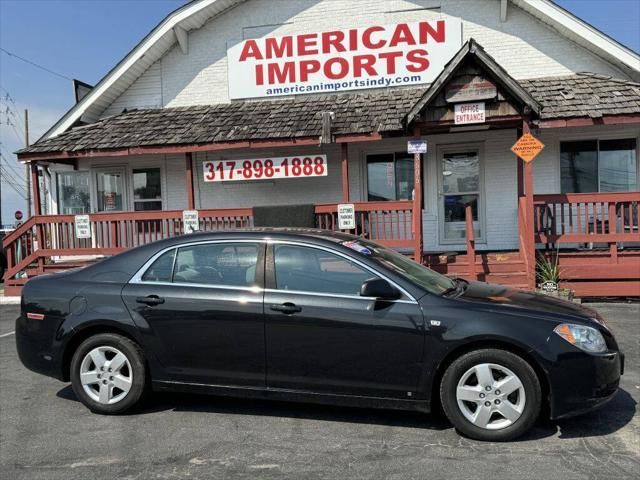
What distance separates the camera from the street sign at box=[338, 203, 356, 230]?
10.2m

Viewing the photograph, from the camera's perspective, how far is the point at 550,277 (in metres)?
9.18

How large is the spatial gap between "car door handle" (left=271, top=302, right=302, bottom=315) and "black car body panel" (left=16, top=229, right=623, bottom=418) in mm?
20

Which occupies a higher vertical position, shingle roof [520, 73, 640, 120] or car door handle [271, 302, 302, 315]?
shingle roof [520, 73, 640, 120]

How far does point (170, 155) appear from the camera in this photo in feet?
42.8

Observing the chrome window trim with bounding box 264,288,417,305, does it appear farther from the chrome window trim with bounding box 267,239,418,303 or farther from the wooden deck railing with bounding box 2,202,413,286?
the wooden deck railing with bounding box 2,202,413,286

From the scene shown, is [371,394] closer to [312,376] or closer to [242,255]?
[312,376]

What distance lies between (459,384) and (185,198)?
10.3 meters

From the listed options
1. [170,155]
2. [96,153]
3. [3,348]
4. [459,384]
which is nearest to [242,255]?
[459,384]

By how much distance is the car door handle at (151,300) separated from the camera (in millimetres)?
4566

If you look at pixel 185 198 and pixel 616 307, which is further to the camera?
pixel 185 198

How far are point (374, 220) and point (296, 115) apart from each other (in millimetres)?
2660

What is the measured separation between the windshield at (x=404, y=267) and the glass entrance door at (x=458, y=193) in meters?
7.18

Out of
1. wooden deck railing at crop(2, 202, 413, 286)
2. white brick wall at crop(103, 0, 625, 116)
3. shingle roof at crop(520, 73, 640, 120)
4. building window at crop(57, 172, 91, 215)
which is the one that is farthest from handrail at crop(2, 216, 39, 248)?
shingle roof at crop(520, 73, 640, 120)

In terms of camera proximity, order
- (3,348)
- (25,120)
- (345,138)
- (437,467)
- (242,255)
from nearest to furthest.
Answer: (437,467) < (242,255) < (3,348) < (345,138) < (25,120)
